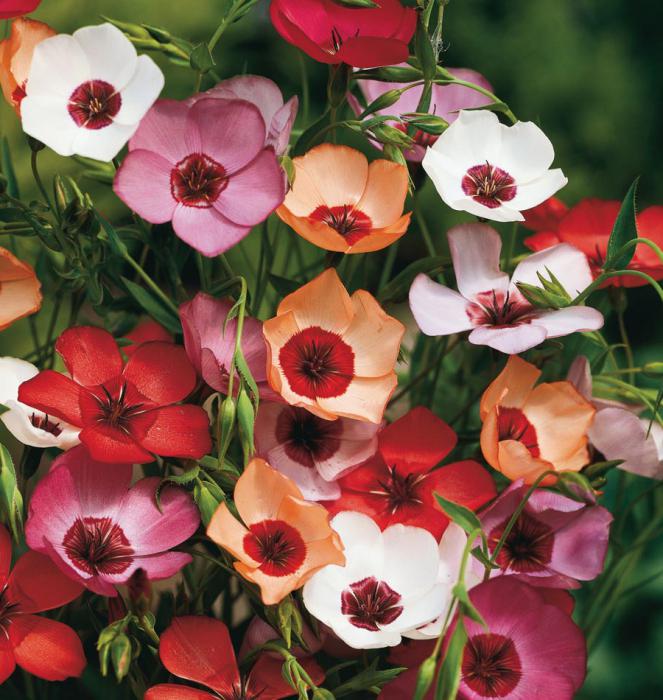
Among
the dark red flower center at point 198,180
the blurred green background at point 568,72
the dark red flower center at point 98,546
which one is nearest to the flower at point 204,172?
the dark red flower center at point 198,180

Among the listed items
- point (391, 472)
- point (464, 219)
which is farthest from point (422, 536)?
point (464, 219)

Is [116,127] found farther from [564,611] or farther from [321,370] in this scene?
[564,611]

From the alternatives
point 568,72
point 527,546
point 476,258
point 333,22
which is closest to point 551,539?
point 527,546

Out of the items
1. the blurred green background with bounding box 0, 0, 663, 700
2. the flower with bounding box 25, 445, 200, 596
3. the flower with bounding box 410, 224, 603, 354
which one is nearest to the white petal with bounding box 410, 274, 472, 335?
the flower with bounding box 410, 224, 603, 354

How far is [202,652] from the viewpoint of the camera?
13.7 inches

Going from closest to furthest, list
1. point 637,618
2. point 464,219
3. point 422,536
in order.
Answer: point 422,536
point 637,618
point 464,219

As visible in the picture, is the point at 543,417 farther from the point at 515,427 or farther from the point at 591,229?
the point at 591,229

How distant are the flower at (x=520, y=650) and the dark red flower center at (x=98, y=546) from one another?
0.40 feet

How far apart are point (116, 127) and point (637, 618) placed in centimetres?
39

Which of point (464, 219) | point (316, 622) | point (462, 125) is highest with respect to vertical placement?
point (462, 125)

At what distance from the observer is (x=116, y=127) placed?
0.35 meters

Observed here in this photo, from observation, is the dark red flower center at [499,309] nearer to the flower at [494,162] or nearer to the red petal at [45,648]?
the flower at [494,162]

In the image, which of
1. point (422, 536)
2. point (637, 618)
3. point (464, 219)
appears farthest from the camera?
point (464, 219)

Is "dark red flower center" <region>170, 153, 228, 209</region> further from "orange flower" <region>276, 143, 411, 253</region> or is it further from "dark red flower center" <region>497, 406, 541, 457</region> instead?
"dark red flower center" <region>497, 406, 541, 457</region>
